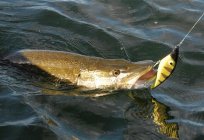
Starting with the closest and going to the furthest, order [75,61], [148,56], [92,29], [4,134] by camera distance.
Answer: [4,134] → [75,61] → [148,56] → [92,29]

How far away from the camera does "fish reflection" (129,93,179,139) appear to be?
6.50 m

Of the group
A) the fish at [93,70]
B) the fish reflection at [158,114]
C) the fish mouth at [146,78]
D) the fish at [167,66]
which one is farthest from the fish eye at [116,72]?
the fish at [167,66]

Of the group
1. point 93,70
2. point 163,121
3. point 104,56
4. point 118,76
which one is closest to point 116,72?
point 118,76

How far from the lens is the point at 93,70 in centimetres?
721

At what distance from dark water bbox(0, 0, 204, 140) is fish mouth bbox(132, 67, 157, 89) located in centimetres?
32

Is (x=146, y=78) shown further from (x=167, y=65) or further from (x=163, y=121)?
(x=163, y=121)

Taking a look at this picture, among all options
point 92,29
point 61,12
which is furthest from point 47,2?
point 92,29

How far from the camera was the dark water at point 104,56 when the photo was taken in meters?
6.43

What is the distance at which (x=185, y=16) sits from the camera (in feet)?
36.1

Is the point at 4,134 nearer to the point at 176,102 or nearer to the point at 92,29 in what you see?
the point at 176,102

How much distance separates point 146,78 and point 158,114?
1.80 ft

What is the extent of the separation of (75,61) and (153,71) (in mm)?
1248

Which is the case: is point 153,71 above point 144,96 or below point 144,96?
above

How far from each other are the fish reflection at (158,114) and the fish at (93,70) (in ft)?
0.97
